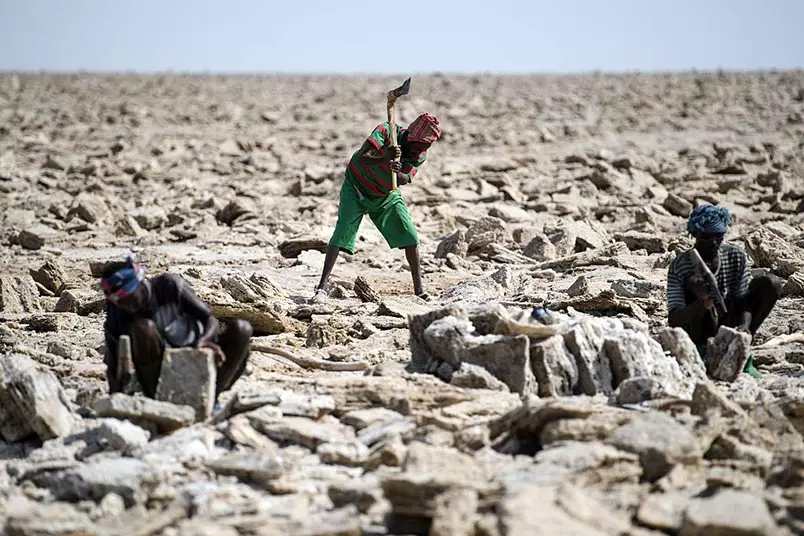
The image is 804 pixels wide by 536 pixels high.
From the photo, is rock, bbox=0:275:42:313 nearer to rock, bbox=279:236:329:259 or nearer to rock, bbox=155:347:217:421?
rock, bbox=279:236:329:259

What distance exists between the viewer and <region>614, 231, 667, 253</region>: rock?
8861mm

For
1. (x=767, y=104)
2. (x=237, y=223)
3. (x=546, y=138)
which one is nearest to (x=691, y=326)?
(x=237, y=223)

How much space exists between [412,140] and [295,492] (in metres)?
3.77

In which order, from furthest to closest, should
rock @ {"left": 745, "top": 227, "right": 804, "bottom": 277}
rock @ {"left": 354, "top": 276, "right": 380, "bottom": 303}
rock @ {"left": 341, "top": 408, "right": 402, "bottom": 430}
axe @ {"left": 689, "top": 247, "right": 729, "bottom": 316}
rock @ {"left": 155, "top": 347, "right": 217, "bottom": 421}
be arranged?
rock @ {"left": 745, "top": 227, "right": 804, "bottom": 277} < rock @ {"left": 354, "top": 276, "right": 380, "bottom": 303} < axe @ {"left": 689, "top": 247, "right": 729, "bottom": 316} < rock @ {"left": 341, "top": 408, "right": 402, "bottom": 430} < rock @ {"left": 155, "top": 347, "right": 217, "bottom": 421}

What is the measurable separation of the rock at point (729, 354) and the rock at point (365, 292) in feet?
8.93

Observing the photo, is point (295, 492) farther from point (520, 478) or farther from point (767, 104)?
point (767, 104)

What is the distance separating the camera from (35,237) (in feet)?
32.7

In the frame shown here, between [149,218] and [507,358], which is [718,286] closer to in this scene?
[507,358]

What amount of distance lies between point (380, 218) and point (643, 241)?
3096 millimetres

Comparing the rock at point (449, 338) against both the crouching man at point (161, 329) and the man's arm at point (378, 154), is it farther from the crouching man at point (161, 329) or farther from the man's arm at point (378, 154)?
the man's arm at point (378, 154)

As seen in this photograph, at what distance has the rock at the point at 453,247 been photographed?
8.94 meters

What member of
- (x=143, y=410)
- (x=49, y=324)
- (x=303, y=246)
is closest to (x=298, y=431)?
(x=143, y=410)

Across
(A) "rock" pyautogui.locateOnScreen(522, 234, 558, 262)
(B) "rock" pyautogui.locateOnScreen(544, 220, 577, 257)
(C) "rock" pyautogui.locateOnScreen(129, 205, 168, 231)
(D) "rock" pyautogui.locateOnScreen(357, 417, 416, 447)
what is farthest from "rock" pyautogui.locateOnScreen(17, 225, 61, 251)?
(D) "rock" pyautogui.locateOnScreen(357, 417, 416, 447)

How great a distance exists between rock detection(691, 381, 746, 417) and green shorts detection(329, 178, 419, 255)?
10.8 ft
